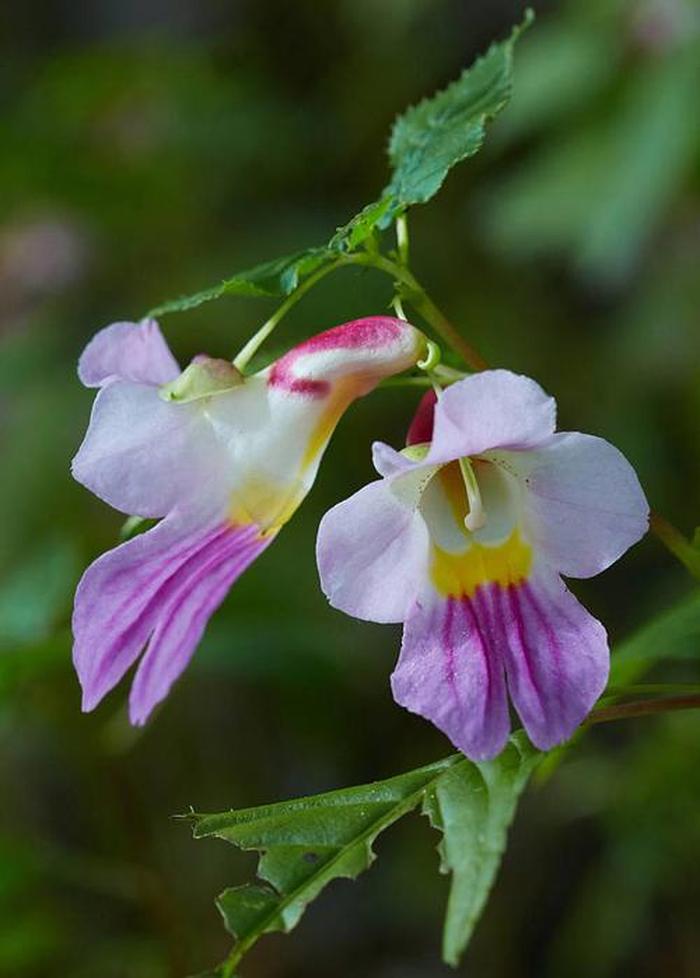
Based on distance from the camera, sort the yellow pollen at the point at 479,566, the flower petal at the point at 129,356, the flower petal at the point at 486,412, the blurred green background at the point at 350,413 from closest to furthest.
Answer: the flower petal at the point at 486,412, the yellow pollen at the point at 479,566, the flower petal at the point at 129,356, the blurred green background at the point at 350,413

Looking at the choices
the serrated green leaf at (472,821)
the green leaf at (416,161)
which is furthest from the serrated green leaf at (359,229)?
the serrated green leaf at (472,821)

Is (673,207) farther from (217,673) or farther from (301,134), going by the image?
(217,673)

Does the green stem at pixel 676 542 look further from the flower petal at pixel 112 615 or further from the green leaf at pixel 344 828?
the flower petal at pixel 112 615

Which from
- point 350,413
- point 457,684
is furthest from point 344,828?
point 350,413

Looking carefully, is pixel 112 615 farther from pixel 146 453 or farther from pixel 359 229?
pixel 359 229

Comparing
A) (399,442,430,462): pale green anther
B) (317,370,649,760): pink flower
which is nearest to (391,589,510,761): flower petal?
(317,370,649,760): pink flower

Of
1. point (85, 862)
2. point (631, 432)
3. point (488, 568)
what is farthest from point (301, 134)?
point (488, 568)
